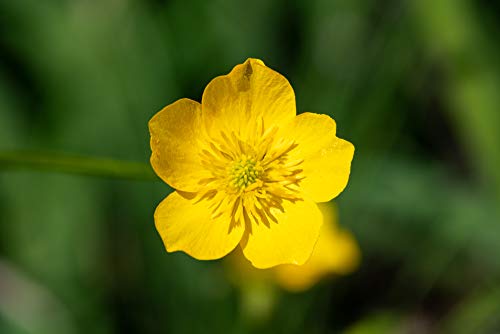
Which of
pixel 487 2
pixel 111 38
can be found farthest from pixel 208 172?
pixel 487 2

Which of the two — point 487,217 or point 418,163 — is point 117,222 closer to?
point 418,163

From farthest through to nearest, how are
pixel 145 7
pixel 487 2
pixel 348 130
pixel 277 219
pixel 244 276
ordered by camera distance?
1. pixel 487 2
2. pixel 145 7
3. pixel 348 130
4. pixel 244 276
5. pixel 277 219

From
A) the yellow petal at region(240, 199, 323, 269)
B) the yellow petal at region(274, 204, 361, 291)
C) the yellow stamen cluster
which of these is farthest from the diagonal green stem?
the yellow petal at region(274, 204, 361, 291)

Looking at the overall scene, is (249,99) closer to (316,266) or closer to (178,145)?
(178,145)

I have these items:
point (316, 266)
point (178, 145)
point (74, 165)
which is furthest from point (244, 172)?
point (316, 266)

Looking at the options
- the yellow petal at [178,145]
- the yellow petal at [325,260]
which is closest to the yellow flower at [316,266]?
the yellow petal at [325,260]

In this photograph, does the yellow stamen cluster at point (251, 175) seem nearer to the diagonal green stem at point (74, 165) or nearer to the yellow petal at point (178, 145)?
the yellow petal at point (178, 145)
